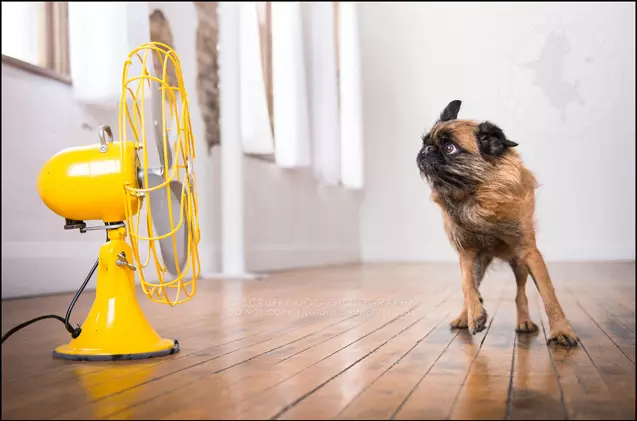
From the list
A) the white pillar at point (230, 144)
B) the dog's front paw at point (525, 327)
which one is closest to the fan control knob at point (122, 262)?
the dog's front paw at point (525, 327)

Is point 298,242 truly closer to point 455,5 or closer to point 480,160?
point 455,5

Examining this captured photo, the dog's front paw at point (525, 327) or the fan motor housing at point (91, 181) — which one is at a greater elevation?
the fan motor housing at point (91, 181)

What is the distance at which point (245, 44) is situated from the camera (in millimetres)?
5594

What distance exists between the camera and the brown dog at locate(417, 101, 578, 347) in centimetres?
192

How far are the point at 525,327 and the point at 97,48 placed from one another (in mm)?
2702

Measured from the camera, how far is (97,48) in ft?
12.6

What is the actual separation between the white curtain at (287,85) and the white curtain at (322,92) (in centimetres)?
85

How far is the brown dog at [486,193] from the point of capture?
75.7 inches

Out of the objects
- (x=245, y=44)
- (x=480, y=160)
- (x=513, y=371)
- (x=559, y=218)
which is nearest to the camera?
(x=513, y=371)

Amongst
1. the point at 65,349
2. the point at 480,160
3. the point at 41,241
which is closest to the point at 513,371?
the point at 480,160

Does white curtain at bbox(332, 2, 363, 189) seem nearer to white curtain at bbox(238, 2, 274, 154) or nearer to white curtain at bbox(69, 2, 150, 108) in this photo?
white curtain at bbox(238, 2, 274, 154)

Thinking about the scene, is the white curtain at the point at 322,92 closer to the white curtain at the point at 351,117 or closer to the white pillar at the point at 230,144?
the white curtain at the point at 351,117

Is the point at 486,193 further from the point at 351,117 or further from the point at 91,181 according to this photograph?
the point at 351,117

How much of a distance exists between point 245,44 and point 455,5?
4097 millimetres
